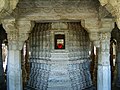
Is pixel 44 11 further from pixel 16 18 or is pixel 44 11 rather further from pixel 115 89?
pixel 115 89

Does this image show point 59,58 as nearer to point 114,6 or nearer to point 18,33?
point 18,33

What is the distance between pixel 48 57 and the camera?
10.5m

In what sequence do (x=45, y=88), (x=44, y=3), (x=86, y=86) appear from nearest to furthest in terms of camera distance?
(x=44, y=3), (x=45, y=88), (x=86, y=86)

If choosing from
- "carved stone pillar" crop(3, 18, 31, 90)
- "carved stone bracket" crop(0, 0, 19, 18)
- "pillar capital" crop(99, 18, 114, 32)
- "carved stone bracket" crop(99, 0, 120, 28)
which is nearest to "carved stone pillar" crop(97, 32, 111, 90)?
"pillar capital" crop(99, 18, 114, 32)

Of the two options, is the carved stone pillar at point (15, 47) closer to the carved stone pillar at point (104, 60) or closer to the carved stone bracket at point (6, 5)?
the carved stone bracket at point (6, 5)

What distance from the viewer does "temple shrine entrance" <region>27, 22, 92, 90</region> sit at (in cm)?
1030

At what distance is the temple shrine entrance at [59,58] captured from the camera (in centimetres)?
1030

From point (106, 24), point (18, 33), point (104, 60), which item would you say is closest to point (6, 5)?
point (18, 33)

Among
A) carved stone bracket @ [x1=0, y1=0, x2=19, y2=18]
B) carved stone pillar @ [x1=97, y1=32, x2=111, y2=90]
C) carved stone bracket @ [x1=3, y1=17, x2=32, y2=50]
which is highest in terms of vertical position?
carved stone bracket @ [x1=0, y1=0, x2=19, y2=18]

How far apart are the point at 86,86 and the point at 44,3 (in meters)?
4.92

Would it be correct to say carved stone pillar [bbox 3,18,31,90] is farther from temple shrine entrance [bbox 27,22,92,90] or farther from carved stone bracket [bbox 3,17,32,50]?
temple shrine entrance [bbox 27,22,92,90]

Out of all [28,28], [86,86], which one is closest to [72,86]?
[86,86]

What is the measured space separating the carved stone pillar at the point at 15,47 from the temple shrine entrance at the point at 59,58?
1942 mm

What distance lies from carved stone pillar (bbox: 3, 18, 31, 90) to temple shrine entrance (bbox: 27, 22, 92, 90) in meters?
1.94
